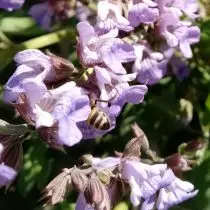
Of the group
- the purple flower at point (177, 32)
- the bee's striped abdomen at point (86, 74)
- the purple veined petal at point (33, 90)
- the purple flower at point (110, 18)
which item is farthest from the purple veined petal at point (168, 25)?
the purple veined petal at point (33, 90)

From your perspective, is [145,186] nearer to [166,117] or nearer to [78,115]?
[78,115]

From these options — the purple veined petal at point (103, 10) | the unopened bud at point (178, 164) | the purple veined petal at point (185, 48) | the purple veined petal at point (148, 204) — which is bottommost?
the unopened bud at point (178, 164)

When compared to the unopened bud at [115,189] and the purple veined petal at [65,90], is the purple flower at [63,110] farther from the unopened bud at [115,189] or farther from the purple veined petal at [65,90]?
the unopened bud at [115,189]

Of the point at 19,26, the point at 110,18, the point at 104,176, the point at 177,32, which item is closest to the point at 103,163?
the point at 104,176

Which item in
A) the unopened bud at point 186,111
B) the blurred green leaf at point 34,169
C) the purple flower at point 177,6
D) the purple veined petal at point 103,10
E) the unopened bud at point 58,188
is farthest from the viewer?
the unopened bud at point 186,111

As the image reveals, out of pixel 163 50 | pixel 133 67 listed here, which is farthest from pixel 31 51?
pixel 163 50
